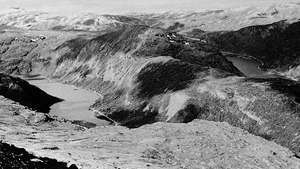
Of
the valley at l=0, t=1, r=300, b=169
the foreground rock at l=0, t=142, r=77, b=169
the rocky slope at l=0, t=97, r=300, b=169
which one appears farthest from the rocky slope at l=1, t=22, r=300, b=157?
the foreground rock at l=0, t=142, r=77, b=169

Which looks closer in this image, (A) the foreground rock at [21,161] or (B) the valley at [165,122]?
(A) the foreground rock at [21,161]

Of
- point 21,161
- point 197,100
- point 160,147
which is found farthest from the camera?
point 197,100

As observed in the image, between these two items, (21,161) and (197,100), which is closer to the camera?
(21,161)

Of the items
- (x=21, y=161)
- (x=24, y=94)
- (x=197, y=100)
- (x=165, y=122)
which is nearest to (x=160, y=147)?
(x=165, y=122)

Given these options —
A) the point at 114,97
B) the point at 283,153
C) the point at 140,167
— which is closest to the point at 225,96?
the point at 114,97

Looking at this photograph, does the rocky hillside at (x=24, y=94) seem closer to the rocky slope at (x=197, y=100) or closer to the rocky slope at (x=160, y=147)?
the rocky slope at (x=197, y=100)

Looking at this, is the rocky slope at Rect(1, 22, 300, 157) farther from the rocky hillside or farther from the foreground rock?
the foreground rock

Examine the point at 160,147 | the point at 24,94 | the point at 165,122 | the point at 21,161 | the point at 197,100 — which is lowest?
the point at 24,94

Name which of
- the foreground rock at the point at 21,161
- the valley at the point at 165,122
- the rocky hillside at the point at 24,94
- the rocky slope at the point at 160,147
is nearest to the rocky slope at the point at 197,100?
the valley at the point at 165,122

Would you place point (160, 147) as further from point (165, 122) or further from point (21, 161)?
point (21, 161)

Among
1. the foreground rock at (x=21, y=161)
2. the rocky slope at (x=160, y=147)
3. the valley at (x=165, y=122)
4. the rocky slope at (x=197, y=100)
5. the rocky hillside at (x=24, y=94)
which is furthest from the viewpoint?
the rocky hillside at (x=24, y=94)

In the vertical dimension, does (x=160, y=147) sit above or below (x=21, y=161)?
below

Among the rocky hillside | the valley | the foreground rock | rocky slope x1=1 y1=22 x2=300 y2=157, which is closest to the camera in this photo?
the foreground rock
